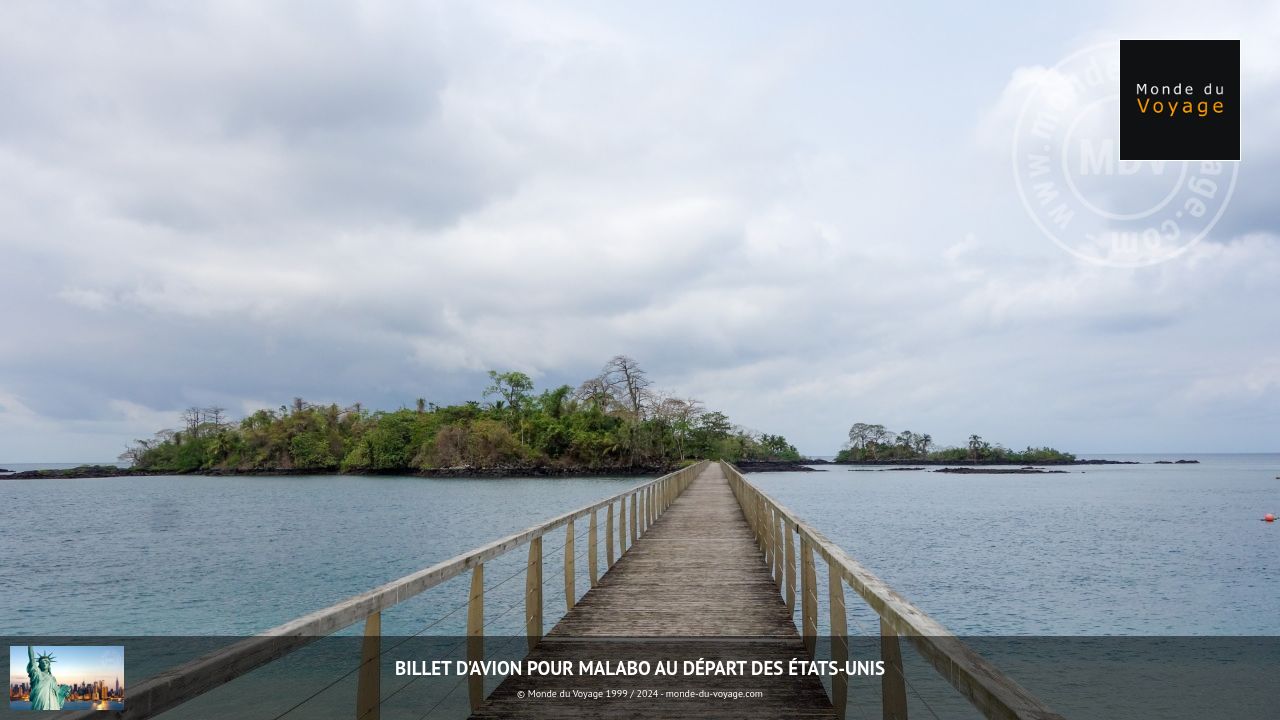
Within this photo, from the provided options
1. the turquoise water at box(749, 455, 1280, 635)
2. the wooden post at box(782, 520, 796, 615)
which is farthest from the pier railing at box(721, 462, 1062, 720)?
the turquoise water at box(749, 455, 1280, 635)

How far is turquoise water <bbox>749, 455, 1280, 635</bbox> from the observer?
1536 cm

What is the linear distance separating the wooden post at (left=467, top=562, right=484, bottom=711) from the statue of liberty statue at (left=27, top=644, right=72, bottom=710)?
75.0 inches

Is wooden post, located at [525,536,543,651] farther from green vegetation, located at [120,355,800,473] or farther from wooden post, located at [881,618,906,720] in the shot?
green vegetation, located at [120,355,800,473]

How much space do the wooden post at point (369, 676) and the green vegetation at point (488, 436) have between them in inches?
2626

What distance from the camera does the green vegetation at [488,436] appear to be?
237ft

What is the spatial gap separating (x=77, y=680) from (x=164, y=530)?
3884 cm

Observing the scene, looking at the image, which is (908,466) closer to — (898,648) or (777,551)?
(777,551)

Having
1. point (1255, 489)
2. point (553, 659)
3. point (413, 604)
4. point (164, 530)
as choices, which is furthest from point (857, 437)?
Result: point (553, 659)

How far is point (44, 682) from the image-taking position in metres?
1.86

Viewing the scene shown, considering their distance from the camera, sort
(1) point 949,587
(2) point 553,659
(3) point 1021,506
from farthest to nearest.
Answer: (3) point 1021,506 → (1) point 949,587 → (2) point 553,659

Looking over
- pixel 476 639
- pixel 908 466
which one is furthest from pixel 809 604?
pixel 908 466

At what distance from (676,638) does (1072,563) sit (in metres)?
21.3

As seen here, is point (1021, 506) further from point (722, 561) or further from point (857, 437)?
point (857, 437)

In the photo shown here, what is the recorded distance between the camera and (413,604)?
1556 centimetres
